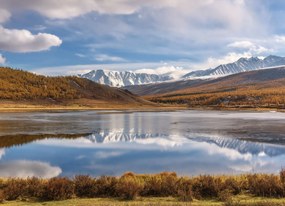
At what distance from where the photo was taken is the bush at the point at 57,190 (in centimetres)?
1538

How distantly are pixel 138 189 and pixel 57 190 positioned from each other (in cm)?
314

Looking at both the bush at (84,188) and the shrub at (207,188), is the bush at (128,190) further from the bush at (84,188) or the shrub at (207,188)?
the shrub at (207,188)

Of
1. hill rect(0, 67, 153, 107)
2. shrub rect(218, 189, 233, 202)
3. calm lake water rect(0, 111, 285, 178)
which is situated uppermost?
hill rect(0, 67, 153, 107)

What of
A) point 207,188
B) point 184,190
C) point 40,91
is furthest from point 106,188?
point 40,91

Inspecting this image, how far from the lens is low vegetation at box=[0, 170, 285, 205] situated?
51.0 ft

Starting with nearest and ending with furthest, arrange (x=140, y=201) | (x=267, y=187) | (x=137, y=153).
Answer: (x=140, y=201) → (x=267, y=187) → (x=137, y=153)

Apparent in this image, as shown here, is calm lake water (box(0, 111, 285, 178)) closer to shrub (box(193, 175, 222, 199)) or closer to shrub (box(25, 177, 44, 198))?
shrub (box(25, 177, 44, 198))

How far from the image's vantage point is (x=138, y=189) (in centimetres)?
1599

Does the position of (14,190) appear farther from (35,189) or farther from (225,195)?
(225,195)

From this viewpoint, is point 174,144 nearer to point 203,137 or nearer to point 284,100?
point 203,137

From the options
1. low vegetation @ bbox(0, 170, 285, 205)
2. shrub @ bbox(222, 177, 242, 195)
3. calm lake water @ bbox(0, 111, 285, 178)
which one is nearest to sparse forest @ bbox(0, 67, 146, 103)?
calm lake water @ bbox(0, 111, 285, 178)

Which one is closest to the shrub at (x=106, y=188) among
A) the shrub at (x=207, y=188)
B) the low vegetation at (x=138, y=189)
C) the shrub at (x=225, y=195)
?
the low vegetation at (x=138, y=189)

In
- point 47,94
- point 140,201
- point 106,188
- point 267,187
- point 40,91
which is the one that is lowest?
point 140,201

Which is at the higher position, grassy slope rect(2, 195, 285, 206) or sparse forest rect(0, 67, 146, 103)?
sparse forest rect(0, 67, 146, 103)
